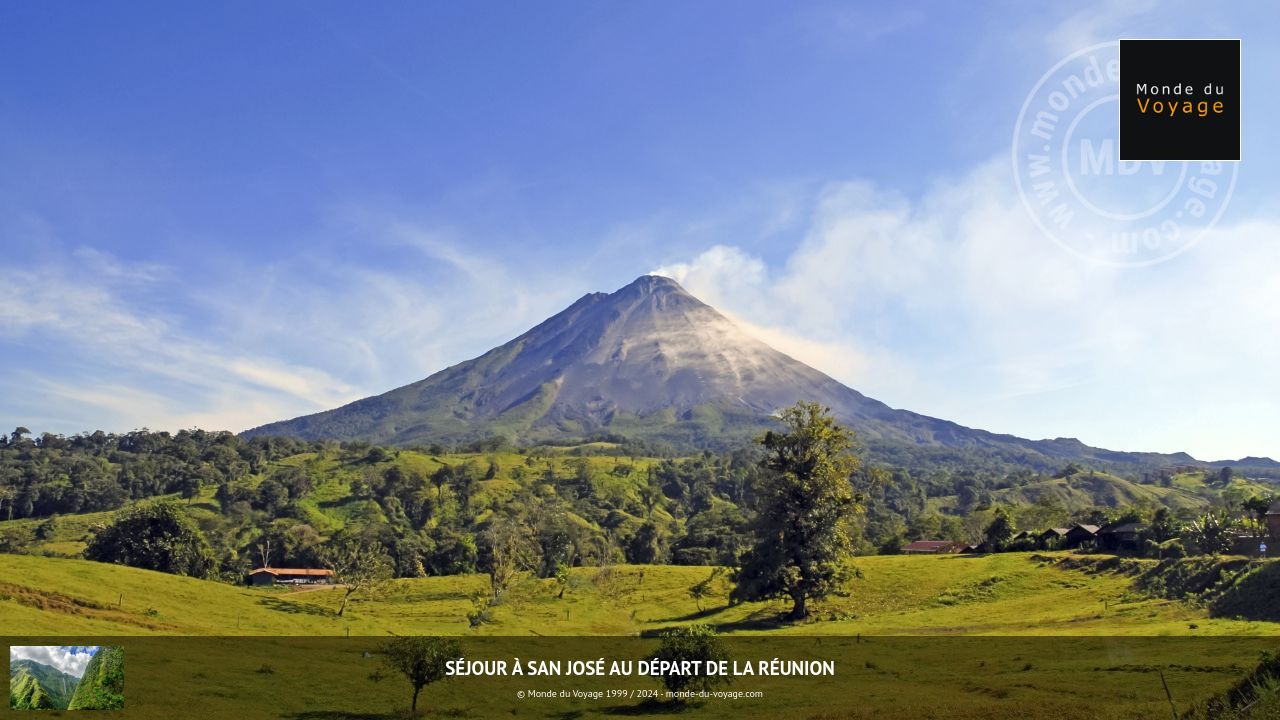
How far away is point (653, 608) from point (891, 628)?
92.2 ft

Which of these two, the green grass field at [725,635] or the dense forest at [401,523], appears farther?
the dense forest at [401,523]

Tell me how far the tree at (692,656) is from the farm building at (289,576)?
9416 centimetres

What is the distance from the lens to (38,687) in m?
30.6

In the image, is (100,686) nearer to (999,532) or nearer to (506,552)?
(506,552)

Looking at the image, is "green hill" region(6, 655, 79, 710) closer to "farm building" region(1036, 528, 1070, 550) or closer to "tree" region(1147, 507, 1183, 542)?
"tree" region(1147, 507, 1183, 542)

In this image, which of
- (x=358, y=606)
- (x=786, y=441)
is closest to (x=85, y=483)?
(x=358, y=606)

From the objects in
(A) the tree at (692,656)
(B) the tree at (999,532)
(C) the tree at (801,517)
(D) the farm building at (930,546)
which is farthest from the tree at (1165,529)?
(A) the tree at (692,656)

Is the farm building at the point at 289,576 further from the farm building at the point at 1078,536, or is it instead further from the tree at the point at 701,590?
the farm building at the point at 1078,536

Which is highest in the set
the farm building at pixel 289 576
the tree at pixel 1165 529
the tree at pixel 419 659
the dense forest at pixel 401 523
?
the tree at pixel 1165 529

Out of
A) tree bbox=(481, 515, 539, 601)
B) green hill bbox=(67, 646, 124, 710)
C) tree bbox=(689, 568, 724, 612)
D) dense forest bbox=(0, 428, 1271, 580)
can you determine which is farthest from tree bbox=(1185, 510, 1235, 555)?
green hill bbox=(67, 646, 124, 710)

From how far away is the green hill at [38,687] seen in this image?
99.8 ft

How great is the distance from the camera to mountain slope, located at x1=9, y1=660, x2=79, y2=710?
3041 cm

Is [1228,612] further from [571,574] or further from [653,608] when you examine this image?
[571,574]

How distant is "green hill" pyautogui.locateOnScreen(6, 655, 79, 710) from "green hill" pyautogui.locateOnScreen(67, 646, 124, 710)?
0.33 m
